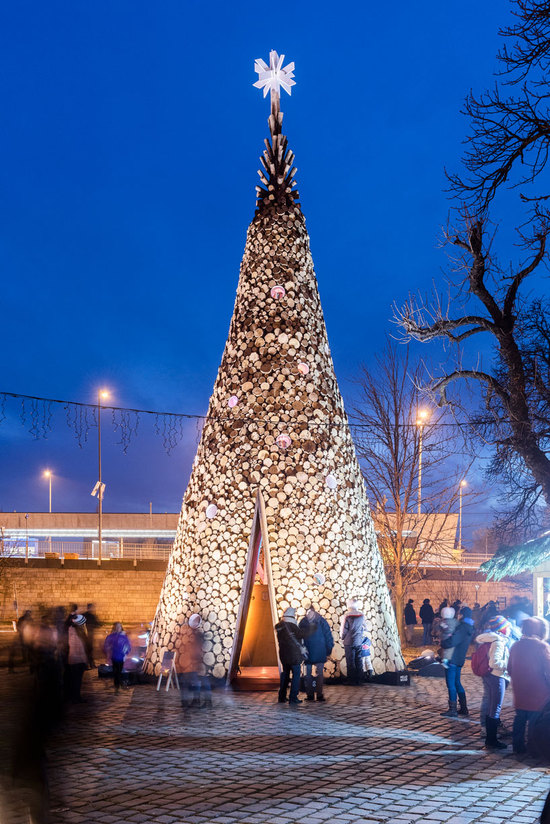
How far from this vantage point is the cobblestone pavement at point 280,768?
22.2 feet

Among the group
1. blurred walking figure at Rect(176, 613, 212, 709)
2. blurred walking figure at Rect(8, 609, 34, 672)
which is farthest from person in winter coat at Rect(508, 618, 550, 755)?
blurred walking figure at Rect(8, 609, 34, 672)

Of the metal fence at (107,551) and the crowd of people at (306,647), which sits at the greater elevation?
the metal fence at (107,551)

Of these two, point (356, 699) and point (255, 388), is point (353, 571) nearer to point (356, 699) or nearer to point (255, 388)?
point (356, 699)

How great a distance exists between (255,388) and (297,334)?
4.25ft

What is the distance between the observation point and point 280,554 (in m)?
14.1

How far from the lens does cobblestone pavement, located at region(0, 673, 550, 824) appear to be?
22.2 ft

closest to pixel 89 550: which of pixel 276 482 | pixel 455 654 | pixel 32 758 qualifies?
pixel 276 482

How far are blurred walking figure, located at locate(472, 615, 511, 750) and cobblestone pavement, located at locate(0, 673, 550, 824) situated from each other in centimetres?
31

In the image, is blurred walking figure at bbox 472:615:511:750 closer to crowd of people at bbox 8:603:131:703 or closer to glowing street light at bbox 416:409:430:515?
crowd of people at bbox 8:603:131:703

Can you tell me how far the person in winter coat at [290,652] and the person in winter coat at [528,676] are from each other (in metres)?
4.18


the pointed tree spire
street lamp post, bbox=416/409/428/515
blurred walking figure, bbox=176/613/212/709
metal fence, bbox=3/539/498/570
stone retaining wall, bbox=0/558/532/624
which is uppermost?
the pointed tree spire

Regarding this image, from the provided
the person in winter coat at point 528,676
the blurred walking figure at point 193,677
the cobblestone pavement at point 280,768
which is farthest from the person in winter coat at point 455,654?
the blurred walking figure at point 193,677

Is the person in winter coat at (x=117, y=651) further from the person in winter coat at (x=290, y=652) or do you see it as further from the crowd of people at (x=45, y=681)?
the person in winter coat at (x=290, y=652)

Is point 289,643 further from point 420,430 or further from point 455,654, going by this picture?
point 420,430
